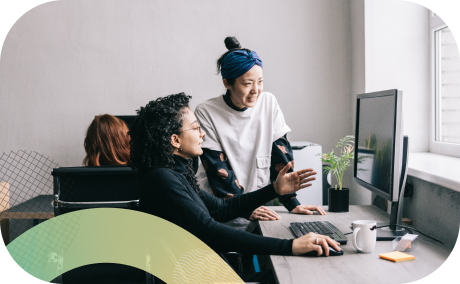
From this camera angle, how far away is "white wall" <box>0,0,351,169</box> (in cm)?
292

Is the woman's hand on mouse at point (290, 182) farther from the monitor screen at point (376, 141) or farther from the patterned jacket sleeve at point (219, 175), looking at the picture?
the patterned jacket sleeve at point (219, 175)

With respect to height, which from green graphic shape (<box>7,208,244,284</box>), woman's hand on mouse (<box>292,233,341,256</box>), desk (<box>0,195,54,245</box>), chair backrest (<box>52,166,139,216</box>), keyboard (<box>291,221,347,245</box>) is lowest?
desk (<box>0,195,54,245</box>)

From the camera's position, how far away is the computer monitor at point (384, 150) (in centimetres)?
115

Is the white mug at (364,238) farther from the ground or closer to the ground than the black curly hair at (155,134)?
closer to the ground

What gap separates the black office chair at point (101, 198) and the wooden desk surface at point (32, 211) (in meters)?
0.91

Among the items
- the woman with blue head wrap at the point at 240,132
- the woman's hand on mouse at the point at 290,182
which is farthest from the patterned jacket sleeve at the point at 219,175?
the woman's hand on mouse at the point at 290,182

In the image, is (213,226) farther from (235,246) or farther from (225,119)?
(225,119)

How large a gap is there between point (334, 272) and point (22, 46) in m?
3.06

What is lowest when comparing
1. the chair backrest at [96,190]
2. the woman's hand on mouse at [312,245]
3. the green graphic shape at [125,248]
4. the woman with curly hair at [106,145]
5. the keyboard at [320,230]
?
the green graphic shape at [125,248]

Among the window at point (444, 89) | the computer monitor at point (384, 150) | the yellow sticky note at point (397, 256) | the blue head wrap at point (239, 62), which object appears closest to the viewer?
the yellow sticky note at point (397, 256)

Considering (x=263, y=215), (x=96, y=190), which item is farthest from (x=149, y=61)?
(x=263, y=215)

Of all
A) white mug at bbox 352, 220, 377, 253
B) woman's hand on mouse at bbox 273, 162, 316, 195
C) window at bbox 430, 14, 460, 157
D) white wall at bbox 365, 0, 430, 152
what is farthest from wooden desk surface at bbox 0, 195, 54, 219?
window at bbox 430, 14, 460, 157

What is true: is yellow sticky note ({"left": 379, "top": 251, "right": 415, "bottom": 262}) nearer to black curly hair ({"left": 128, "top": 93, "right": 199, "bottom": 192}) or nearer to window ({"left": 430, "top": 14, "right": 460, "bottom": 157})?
black curly hair ({"left": 128, "top": 93, "right": 199, "bottom": 192})

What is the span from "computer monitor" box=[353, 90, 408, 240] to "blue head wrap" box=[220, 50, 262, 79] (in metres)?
0.51
